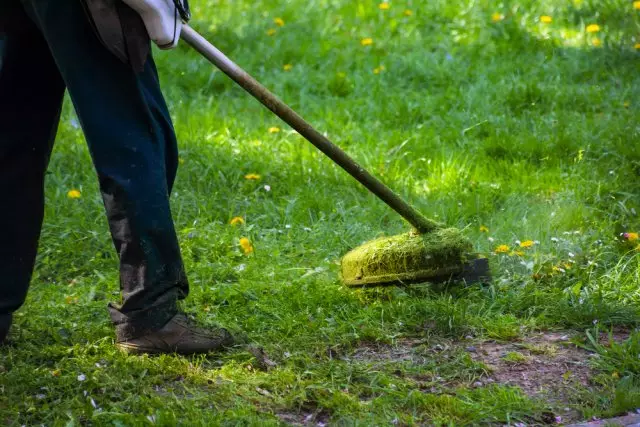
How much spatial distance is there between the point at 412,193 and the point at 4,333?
7.00 feet

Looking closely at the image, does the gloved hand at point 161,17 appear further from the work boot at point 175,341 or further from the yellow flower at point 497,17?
the yellow flower at point 497,17

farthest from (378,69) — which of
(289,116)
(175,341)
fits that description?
(175,341)

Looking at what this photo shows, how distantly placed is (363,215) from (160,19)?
74.0 inches

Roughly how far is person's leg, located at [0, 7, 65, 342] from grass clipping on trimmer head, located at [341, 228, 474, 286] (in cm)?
119

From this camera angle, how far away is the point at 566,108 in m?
5.39

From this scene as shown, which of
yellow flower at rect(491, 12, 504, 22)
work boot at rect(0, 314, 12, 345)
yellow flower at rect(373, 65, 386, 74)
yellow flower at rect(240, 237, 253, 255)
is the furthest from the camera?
yellow flower at rect(491, 12, 504, 22)

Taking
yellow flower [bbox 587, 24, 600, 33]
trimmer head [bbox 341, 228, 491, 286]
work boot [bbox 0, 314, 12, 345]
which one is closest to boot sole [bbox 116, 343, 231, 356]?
work boot [bbox 0, 314, 12, 345]

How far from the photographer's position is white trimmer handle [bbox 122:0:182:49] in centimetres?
276

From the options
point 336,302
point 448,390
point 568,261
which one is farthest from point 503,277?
point 448,390

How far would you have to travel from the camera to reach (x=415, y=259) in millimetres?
3555

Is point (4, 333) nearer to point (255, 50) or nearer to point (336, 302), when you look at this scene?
point (336, 302)

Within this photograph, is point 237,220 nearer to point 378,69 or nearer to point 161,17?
point 161,17

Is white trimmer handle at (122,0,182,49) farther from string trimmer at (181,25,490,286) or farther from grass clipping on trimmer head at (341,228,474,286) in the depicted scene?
grass clipping on trimmer head at (341,228,474,286)

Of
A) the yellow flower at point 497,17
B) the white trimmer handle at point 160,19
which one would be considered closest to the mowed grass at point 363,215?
the yellow flower at point 497,17
